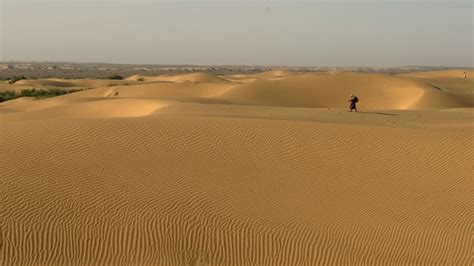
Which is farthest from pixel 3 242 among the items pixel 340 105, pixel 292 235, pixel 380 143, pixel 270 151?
pixel 340 105

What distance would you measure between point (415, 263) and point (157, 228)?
3.28 meters

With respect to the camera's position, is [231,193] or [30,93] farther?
[30,93]

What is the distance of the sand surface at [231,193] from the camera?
685 centimetres

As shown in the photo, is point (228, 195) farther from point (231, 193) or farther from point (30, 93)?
point (30, 93)

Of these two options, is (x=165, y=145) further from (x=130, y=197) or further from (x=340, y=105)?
(x=340, y=105)

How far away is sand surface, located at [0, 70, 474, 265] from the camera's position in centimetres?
685

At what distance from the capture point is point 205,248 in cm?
687

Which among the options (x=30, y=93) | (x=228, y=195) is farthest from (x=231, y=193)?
(x=30, y=93)

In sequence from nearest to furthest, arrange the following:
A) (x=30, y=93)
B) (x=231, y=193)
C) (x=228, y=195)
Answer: (x=228, y=195) < (x=231, y=193) < (x=30, y=93)

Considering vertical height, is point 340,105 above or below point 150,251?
below

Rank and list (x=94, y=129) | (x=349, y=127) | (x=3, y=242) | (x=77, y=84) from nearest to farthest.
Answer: (x=3, y=242), (x=94, y=129), (x=349, y=127), (x=77, y=84)

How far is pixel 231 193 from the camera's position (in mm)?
8562

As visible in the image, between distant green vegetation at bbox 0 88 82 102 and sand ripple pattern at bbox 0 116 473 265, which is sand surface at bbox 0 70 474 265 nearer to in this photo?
Result: sand ripple pattern at bbox 0 116 473 265

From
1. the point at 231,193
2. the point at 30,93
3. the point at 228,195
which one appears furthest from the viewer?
the point at 30,93
